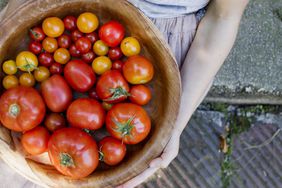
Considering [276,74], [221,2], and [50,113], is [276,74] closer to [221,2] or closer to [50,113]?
[221,2]

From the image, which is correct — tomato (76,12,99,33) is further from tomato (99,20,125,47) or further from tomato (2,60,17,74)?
tomato (2,60,17,74)

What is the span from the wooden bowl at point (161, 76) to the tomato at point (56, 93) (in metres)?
0.15

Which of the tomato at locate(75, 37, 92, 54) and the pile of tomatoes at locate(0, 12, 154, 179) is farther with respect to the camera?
the tomato at locate(75, 37, 92, 54)

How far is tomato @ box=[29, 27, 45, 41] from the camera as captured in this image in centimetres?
134

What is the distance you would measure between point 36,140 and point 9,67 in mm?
240

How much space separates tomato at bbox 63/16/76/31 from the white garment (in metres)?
0.20

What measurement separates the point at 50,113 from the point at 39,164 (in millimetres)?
164

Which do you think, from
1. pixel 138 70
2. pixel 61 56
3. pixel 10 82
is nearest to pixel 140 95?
pixel 138 70

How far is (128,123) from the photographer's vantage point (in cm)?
128

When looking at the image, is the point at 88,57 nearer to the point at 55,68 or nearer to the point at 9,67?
the point at 55,68

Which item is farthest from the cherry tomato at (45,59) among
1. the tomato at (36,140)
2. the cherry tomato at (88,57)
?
the tomato at (36,140)

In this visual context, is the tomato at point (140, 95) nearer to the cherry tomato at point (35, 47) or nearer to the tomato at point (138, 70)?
the tomato at point (138, 70)

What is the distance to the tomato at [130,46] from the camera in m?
1.34

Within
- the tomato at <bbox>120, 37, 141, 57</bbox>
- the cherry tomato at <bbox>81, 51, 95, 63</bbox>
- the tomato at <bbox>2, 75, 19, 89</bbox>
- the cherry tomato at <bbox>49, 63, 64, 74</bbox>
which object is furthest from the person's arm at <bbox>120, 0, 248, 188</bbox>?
the tomato at <bbox>2, 75, 19, 89</bbox>
